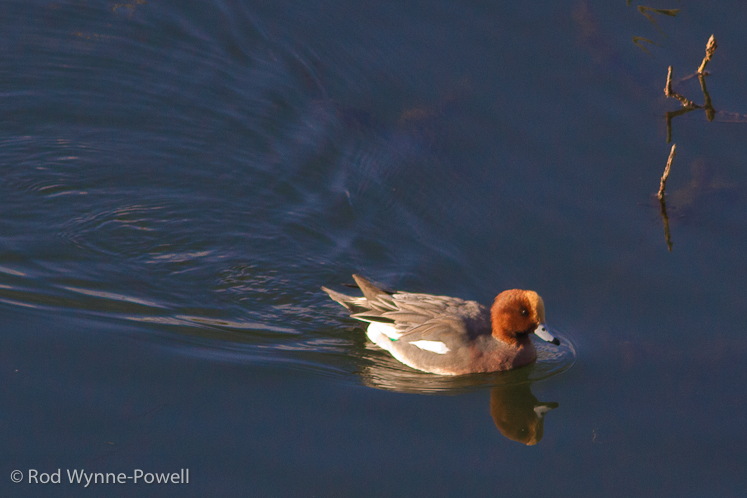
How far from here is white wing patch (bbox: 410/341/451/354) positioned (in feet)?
28.4

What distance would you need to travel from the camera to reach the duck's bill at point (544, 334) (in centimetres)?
834

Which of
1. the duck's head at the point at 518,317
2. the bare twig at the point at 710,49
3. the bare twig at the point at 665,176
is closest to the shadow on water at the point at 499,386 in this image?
the duck's head at the point at 518,317

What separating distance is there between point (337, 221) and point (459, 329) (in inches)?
91.0

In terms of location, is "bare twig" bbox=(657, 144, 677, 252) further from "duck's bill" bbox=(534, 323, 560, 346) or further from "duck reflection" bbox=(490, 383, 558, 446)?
"duck reflection" bbox=(490, 383, 558, 446)

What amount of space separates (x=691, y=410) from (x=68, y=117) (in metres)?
8.27

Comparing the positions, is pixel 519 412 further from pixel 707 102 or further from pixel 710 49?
pixel 710 49

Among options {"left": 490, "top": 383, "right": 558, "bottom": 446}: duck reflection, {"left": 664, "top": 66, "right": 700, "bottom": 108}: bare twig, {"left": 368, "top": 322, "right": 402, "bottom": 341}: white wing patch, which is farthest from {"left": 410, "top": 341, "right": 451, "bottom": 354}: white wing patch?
{"left": 664, "top": 66, "right": 700, "bottom": 108}: bare twig

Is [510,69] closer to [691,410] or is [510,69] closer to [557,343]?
[557,343]

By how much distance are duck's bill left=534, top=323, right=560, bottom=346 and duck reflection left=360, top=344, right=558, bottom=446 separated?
1.64ft

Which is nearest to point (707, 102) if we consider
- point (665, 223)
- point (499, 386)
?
point (665, 223)

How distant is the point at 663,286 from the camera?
9258 millimetres

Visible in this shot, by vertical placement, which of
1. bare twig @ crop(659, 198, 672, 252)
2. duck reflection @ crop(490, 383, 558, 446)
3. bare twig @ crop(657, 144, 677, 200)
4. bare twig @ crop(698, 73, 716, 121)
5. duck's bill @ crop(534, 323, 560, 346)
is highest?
bare twig @ crop(698, 73, 716, 121)

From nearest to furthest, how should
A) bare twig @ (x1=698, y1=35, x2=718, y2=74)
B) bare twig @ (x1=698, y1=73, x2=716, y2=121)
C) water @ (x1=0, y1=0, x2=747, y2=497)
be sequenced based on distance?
water @ (x1=0, y1=0, x2=747, y2=497) < bare twig @ (x1=698, y1=35, x2=718, y2=74) < bare twig @ (x1=698, y1=73, x2=716, y2=121)

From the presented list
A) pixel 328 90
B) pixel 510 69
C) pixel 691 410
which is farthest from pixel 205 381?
pixel 510 69
